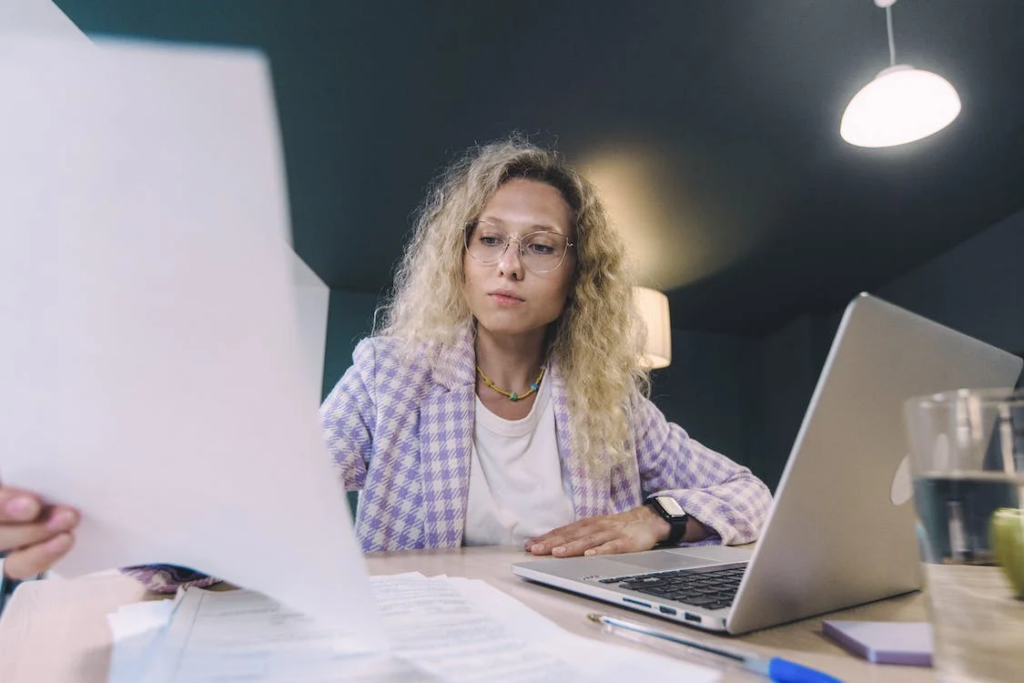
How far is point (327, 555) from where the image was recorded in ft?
0.97

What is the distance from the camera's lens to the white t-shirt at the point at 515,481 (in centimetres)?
104

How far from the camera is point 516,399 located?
119 cm

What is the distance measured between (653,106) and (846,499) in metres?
2.00

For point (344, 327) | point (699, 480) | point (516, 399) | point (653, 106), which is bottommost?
point (699, 480)

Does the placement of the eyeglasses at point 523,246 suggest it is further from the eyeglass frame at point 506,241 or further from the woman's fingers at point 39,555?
the woman's fingers at point 39,555

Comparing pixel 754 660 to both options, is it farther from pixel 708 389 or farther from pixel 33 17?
pixel 708 389

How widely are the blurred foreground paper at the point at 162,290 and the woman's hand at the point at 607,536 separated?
50 cm

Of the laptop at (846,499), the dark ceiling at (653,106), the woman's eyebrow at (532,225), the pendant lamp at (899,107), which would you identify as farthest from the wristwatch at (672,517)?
the dark ceiling at (653,106)

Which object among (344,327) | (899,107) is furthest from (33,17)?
(344,327)

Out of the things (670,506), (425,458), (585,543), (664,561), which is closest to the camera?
(664,561)

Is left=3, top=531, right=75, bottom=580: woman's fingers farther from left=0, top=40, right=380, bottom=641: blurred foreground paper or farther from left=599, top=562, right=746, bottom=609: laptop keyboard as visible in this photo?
left=599, top=562, right=746, bottom=609: laptop keyboard

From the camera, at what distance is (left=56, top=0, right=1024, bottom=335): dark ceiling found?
175 cm

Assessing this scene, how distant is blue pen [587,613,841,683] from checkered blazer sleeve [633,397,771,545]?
0.50 meters

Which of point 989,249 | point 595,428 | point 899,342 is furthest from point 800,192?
point 899,342
